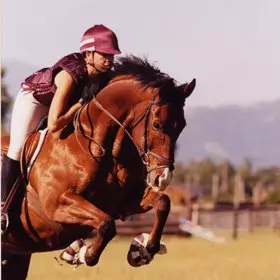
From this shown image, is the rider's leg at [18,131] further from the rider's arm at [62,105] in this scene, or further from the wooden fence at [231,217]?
the wooden fence at [231,217]

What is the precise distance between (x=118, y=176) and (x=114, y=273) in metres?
3.94

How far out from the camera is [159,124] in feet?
17.2

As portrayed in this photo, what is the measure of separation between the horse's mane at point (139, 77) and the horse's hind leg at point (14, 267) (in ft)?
5.27

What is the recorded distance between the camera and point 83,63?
5.62m

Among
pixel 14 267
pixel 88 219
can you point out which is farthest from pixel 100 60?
pixel 14 267

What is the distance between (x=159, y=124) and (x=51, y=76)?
0.97m

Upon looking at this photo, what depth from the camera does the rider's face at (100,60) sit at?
5590mm

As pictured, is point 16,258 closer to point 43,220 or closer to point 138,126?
point 43,220

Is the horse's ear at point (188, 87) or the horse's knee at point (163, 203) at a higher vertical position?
the horse's ear at point (188, 87)

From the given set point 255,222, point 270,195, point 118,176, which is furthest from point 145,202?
point 270,195

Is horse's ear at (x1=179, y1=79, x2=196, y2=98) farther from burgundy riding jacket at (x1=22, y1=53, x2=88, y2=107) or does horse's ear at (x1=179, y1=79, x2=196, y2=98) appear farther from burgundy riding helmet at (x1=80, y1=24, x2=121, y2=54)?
burgundy riding jacket at (x1=22, y1=53, x2=88, y2=107)

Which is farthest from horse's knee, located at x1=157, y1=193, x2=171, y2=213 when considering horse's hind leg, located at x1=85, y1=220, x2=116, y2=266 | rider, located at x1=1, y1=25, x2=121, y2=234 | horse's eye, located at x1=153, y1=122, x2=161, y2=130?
rider, located at x1=1, y1=25, x2=121, y2=234

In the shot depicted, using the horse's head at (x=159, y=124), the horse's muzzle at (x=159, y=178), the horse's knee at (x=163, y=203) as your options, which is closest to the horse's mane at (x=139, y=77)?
the horse's head at (x=159, y=124)

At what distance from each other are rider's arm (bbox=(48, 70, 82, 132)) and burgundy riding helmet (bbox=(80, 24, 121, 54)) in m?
0.25
